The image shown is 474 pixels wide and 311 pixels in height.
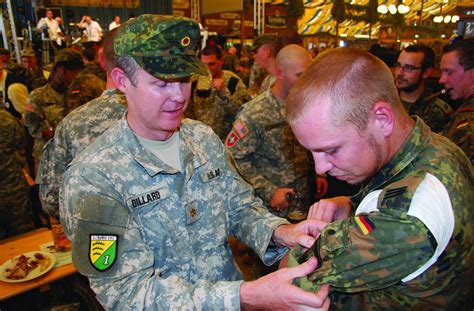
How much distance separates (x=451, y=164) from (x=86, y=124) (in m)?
2.23

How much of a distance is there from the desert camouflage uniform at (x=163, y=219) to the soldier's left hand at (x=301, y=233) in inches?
2.4

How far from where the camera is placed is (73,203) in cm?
127

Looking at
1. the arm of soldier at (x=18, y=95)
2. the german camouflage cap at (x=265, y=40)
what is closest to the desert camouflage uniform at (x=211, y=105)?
the german camouflage cap at (x=265, y=40)

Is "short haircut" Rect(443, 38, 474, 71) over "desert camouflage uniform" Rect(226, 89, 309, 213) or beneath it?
over

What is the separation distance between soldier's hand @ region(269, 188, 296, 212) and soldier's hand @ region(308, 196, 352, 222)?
1280 millimetres

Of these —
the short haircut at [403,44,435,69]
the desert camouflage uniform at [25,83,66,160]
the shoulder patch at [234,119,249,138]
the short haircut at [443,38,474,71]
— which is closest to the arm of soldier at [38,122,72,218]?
the shoulder patch at [234,119,249,138]

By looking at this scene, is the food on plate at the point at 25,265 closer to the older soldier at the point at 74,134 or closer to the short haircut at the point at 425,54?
the older soldier at the point at 74,134

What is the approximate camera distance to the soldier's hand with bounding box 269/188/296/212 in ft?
9.40

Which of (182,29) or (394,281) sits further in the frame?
(182,29)

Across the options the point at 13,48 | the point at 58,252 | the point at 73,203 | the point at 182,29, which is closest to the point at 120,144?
the point at 73,203

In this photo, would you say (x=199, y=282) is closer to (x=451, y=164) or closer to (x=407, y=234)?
(x=407, y=234)

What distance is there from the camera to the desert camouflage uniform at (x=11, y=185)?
3615mm

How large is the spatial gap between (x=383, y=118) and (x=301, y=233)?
594mm

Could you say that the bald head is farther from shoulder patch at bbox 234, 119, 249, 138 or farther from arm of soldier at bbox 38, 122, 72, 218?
arm of soldier at bbox 38, 122, 72, 218
